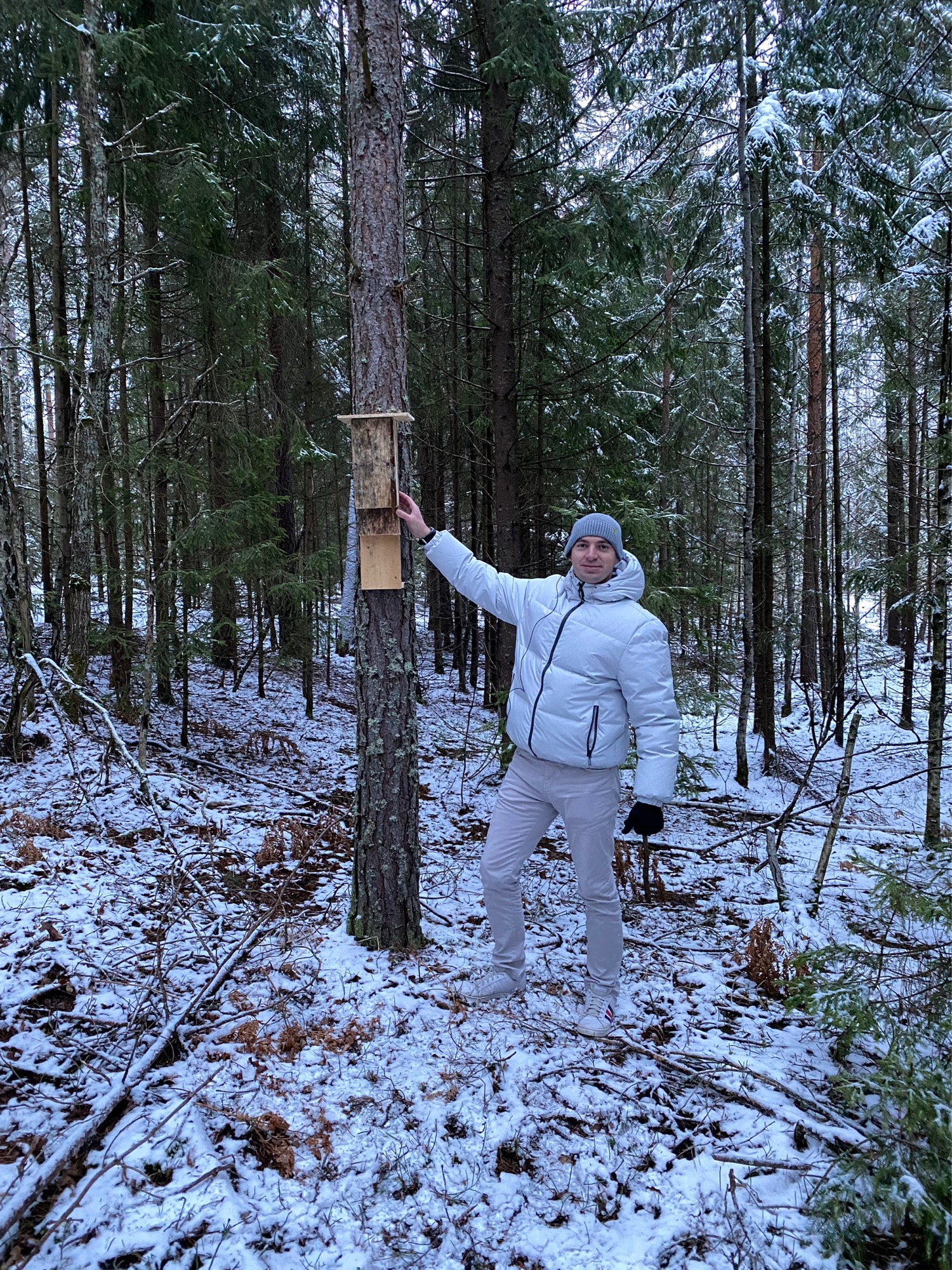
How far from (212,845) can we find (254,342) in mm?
6710

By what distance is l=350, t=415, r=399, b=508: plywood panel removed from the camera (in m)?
3.47

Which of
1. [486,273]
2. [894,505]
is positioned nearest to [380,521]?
[486,273]

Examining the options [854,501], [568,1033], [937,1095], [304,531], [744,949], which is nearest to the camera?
[937,1095]

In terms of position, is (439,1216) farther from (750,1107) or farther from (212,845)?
(212,845)

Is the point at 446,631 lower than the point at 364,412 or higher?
lower

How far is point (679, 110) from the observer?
9391mm

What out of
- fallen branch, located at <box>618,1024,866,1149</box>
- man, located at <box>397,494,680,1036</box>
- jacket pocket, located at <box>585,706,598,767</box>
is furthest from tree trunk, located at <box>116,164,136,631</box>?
fallen branch, located at <box>618,1024,866,1149</box>

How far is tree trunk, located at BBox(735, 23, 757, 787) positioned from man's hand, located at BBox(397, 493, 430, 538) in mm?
7406

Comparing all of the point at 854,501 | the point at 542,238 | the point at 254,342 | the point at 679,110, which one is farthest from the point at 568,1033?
the point at 854,501

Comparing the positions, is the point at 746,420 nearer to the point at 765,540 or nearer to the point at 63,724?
the point at 765,540

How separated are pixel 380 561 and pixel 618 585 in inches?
48.4

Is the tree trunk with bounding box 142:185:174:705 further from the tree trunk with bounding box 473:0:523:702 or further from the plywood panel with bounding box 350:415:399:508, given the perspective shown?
the tree trunk with bounding box 473:0:523:702

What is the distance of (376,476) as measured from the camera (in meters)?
3.48

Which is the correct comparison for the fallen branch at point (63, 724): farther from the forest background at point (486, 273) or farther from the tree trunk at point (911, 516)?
the tree trunk at point (911, 516)
